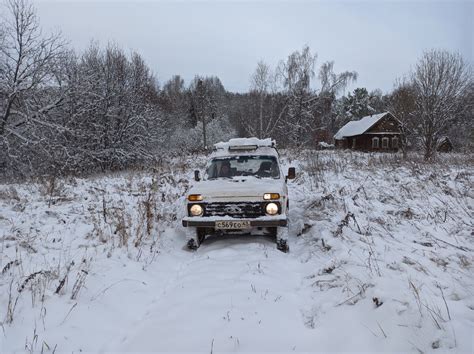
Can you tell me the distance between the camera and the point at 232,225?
5.20m

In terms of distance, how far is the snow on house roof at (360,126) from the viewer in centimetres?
4266

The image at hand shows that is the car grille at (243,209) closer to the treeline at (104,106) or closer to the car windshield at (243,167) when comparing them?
the car windshield at (243,167)

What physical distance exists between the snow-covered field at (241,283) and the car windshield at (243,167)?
1.36 metres

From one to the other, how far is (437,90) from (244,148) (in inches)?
753

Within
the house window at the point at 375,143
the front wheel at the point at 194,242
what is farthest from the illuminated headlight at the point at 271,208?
the house window at the point at 375,143

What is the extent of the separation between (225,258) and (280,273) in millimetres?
1003

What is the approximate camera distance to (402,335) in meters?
2.64

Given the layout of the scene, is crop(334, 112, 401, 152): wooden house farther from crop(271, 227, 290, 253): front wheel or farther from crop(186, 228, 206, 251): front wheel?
crop(186, 228, 206, 251): front wheel

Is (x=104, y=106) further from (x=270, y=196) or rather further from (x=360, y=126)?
(x=360, y=126)

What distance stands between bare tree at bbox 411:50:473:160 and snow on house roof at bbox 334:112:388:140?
22.5m

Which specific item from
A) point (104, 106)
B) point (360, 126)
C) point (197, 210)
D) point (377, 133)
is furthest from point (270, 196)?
point (360, 126)

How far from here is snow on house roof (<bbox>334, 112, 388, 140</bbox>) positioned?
42.7m

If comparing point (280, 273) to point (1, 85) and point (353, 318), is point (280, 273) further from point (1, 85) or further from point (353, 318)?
point (1, 85)

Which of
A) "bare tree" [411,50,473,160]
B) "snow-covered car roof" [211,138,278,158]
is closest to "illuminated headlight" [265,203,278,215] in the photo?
"snow-covered car roof" [211,138,278,158]
